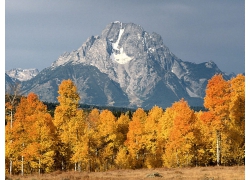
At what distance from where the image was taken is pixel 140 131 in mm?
74875

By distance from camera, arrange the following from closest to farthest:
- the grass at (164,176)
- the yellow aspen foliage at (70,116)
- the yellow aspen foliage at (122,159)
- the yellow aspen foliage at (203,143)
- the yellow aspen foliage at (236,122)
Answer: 1. the grass at (164,176)
2. the yellow aspen foliage at (70,116)
3. the yellow aspen foliage at (236,122)
4. the yellow aspen foliage at (203,143)
5. the yellow aspen foliage at (122,159)

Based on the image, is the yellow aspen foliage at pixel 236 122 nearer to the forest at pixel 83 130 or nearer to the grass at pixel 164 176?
the forest at pixel 83 130

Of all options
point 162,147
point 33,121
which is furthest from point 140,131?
point 33,121

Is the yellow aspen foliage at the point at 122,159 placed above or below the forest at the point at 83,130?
below

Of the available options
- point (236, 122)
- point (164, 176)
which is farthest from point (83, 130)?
point (236, 122)

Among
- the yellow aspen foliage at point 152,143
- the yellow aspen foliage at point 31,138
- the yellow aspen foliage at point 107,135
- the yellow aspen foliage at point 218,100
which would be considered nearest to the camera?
the yellow aspen foliage at point 31,138

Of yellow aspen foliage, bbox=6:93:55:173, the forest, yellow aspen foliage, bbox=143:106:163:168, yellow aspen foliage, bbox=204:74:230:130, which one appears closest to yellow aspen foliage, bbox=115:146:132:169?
yellow aspen foliage, bbox=143:106:163:168

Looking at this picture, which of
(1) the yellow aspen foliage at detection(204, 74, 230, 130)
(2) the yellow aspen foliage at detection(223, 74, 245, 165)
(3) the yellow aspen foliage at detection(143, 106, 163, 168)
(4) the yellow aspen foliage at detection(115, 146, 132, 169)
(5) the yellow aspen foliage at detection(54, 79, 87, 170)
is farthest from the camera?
(3) the yellow aspen foliage at detection(143, 106, 163, 168)

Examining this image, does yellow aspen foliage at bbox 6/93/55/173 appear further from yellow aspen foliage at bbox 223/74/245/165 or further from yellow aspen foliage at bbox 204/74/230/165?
yellow aspen foliage at bbox 223/74/245/165

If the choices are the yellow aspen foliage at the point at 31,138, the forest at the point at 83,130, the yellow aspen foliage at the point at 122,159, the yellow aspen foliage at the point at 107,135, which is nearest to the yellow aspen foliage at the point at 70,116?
the forest at the point at 83,130

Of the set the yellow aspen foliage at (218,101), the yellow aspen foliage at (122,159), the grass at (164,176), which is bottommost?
the yellow aspen foliage at (122,159)

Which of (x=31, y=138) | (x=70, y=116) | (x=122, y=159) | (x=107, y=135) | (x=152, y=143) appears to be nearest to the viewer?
(x=31, y=138)

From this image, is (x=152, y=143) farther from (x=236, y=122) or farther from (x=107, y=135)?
(x=236, y=122)
